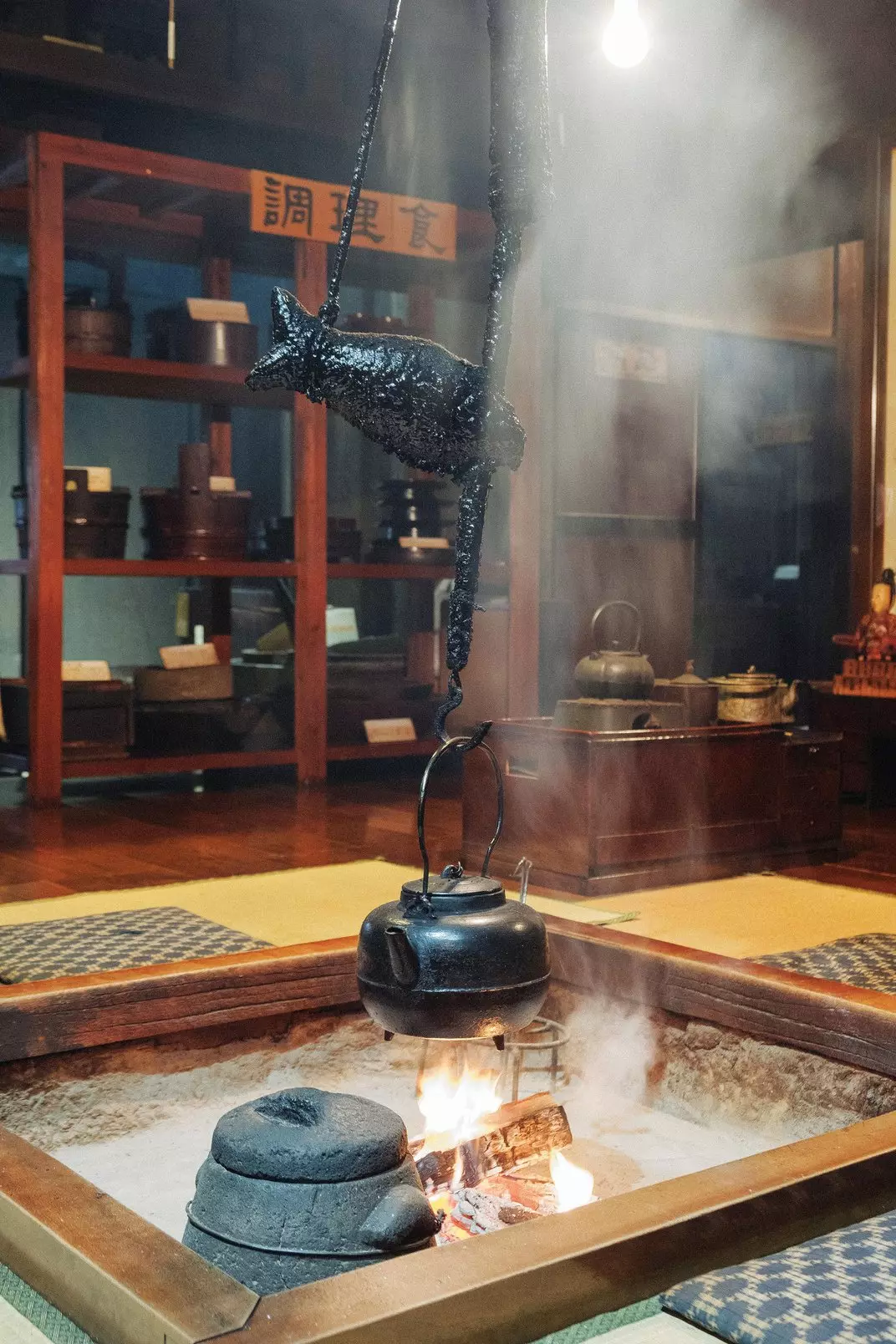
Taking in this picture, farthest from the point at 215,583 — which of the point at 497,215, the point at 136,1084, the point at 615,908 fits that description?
the point at 497,215

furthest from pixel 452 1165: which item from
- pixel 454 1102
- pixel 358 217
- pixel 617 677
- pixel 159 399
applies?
pixel 159 399

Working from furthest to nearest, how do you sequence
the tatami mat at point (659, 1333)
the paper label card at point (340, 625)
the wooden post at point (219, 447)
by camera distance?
the paper label card at point (340, 625), the wooden post at point (219, 447), the tatami mat at point (659, 1333)

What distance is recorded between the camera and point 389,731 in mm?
5207

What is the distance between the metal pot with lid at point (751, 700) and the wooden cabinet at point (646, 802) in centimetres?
8

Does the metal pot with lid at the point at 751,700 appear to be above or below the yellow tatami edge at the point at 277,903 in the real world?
above

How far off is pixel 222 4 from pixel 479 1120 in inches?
189

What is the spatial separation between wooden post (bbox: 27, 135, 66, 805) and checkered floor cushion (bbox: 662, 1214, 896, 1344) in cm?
356

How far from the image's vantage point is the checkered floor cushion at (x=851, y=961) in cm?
212

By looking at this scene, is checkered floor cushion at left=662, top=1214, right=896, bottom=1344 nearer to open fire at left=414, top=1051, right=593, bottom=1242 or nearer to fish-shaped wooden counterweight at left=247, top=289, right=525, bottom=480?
open fire at left=414, top=1051, right=593, bottom=1242

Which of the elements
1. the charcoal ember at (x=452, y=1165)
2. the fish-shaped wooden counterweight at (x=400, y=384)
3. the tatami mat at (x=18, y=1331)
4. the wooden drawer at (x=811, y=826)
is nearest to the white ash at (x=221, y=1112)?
the charcoal ember at (x=452, y=1165)

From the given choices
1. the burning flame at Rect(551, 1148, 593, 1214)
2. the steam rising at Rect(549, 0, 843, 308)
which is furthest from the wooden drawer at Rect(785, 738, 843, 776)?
the burning flame at Rect(551, 1148, 593, 1214)

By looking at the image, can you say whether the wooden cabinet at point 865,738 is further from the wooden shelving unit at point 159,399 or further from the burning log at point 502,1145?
the burning log at point 502,1145

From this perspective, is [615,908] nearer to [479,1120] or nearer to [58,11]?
[479,1120]

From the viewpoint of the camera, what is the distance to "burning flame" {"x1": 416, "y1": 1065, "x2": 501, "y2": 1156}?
1.74 meters
